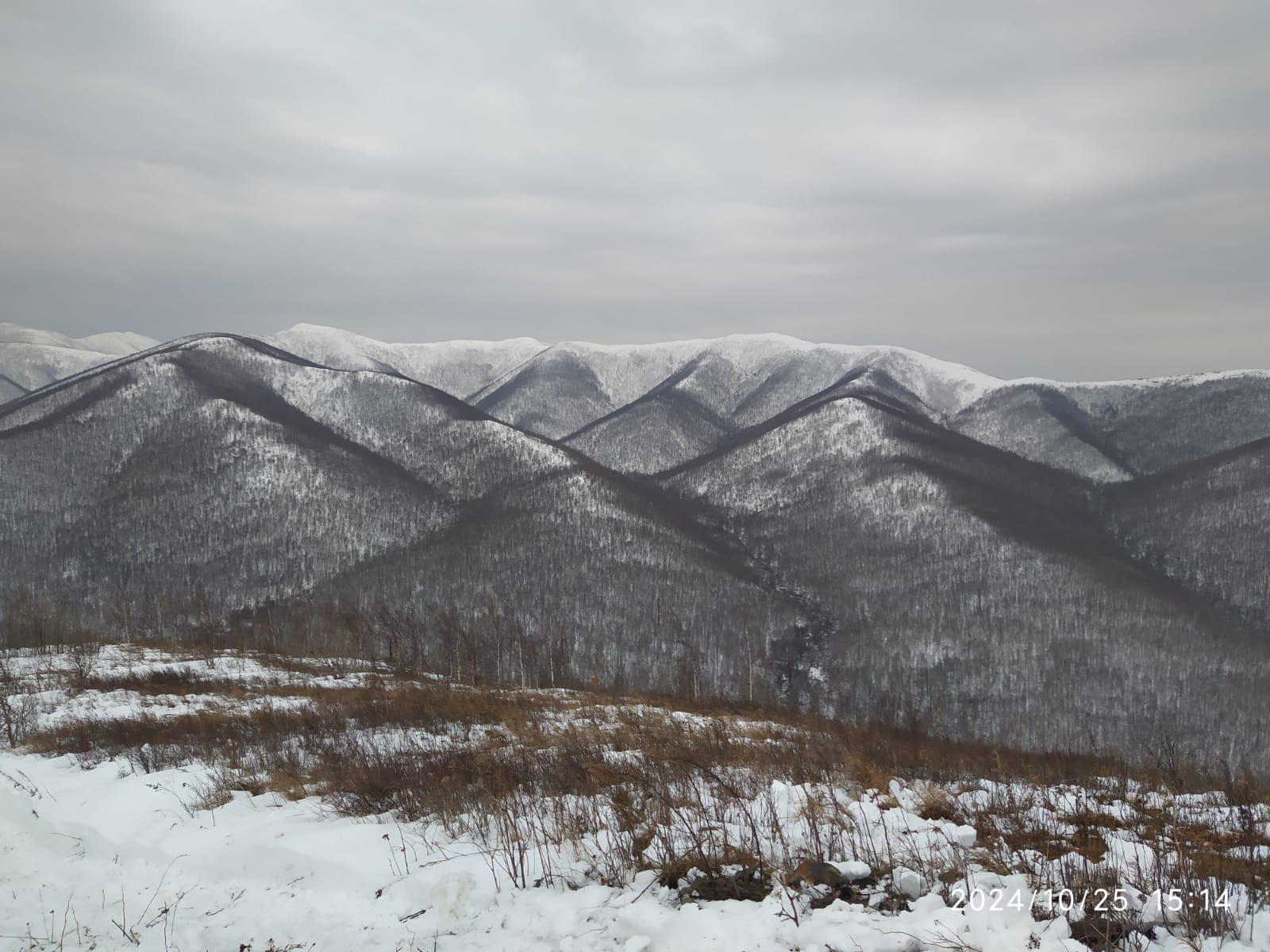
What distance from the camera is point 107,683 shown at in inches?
842

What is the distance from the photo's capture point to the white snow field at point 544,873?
182 inches

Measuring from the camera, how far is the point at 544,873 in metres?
5.71

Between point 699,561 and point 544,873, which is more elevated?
point 544,873

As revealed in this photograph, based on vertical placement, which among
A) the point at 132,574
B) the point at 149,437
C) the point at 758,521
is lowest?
the point at 132,574

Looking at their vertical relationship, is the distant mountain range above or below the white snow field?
below

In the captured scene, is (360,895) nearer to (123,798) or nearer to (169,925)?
(169,925)

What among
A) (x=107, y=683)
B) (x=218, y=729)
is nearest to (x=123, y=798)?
(x=218, y=729)

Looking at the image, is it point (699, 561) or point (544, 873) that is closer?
point (544, 873)

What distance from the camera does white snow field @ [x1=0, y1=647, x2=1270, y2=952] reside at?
462 cm

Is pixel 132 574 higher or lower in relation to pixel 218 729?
lower

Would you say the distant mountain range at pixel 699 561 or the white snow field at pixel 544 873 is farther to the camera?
the distant mountain range at pixel 699 561

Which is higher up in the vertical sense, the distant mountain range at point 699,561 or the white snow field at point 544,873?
the white snow field at point 544,873

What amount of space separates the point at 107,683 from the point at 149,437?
7266 inches

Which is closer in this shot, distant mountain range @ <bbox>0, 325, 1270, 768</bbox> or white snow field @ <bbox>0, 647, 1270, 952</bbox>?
white snow field @ <bbox>0, 647, 1270, 952</bbox>
